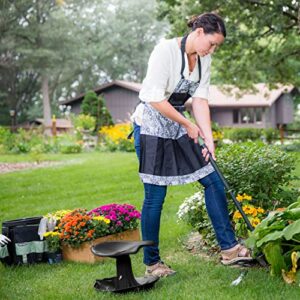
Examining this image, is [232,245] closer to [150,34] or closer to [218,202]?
[218,202]

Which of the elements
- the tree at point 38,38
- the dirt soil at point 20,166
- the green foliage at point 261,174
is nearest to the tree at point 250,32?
the dirt soil at point 20,166

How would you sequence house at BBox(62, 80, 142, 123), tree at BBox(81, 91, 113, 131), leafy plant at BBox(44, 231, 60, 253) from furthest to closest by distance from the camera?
house at BBox(62, 80, 142, 123) → tree at BBox(81, 91, 113, 131) → leafy plant at BBox(44, 231, 60, 253)

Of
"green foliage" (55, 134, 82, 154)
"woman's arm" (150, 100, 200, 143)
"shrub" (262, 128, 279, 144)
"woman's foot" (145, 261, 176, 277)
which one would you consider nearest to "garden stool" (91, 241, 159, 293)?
"woman's foot" (145, 261, 176, 277)

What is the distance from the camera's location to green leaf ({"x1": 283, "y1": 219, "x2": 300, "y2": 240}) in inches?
123

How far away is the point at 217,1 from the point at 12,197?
8.05 meters

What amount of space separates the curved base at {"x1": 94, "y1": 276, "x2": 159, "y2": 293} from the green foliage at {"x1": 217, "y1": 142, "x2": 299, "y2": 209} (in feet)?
3.80

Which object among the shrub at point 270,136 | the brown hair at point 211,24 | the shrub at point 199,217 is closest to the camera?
the brown hair at point 211,24

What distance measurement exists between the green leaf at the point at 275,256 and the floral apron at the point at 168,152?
0.61 metres

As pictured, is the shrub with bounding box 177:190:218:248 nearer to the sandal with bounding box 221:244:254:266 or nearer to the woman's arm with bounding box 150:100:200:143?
the sandal with bounding box 221:244:254:266

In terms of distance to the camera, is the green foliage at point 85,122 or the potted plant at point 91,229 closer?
the potted plant at point 91,229

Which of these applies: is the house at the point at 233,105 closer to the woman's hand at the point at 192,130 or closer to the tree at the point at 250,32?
the tree at the point at 250,32

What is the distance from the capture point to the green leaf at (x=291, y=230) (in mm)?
3129

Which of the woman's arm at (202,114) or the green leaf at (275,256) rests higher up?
the woman's arm at (202,114)

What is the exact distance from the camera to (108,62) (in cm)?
4488
